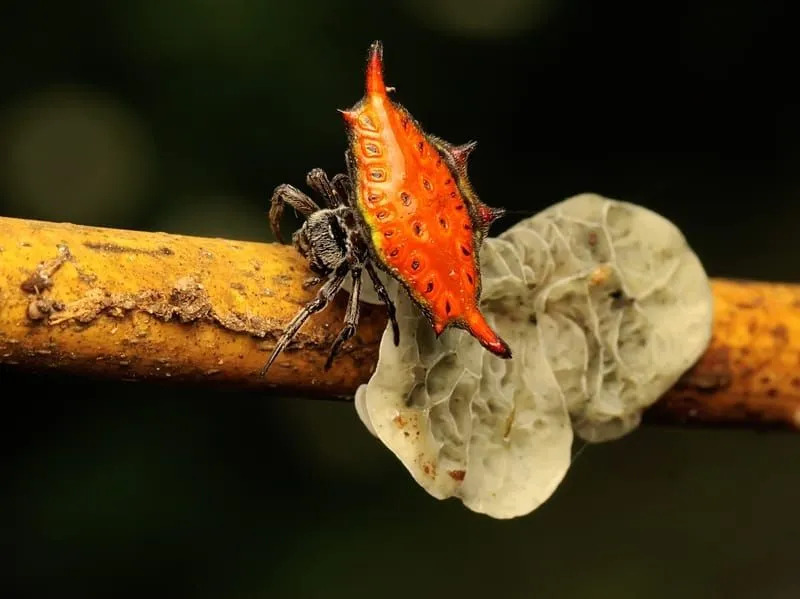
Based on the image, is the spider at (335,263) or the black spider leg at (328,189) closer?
the spider at (335,263)

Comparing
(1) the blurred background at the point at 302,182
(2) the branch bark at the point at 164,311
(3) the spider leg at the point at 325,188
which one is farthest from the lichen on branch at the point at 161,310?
(1) the blurred background at the point at 302,182

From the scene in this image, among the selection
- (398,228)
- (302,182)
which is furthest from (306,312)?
(302,182)

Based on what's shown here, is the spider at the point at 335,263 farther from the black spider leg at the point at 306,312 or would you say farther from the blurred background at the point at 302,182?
the blurred background at the point at 302,182

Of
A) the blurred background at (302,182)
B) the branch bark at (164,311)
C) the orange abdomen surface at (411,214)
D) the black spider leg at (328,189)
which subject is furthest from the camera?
the blurred background at (302,182)

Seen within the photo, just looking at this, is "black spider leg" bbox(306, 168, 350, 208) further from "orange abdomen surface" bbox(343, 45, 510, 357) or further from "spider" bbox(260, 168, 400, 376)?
"orange abdomen surface" bbox(343, 45, 510, 357)

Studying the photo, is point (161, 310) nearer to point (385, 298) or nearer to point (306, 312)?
point (306, 312)

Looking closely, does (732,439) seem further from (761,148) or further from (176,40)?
(176,40)
